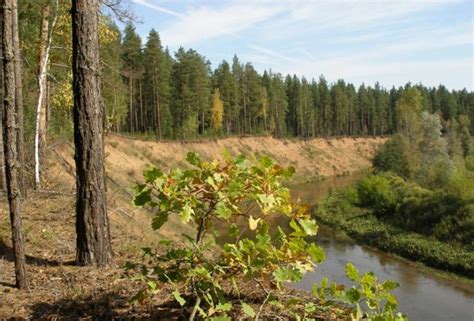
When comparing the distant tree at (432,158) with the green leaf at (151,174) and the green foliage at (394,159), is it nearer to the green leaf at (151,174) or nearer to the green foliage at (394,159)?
the green foliage at (394,159)

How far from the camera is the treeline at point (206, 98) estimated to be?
47.4 feet

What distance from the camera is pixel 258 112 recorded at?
69.1m

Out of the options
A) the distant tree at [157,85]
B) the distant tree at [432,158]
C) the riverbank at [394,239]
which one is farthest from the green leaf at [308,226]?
the distant tree at [157,85]

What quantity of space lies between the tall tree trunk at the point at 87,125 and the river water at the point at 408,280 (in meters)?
7.62

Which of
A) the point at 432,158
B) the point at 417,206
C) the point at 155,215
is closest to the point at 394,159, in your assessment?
the point at 432,158

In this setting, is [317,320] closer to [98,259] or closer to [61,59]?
[98,259]

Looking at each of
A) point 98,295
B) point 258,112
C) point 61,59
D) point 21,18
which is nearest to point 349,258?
point 61,59

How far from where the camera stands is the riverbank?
20.9 meters

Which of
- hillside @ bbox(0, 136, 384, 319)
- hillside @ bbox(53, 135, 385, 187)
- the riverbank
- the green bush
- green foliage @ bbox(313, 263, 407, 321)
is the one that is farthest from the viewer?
the green bush

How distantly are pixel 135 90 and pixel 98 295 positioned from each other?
45975mm

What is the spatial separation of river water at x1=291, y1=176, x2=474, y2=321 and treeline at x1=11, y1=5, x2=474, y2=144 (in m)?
10.3

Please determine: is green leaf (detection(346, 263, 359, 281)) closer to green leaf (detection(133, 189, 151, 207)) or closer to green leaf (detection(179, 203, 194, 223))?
green leaf (detection(179, 203, 194, 223))

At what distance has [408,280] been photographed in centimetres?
1891

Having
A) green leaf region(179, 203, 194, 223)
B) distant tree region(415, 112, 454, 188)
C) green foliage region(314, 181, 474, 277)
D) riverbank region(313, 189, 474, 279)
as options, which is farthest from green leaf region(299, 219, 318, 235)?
distant tree region(415, 112, 454, 188)
